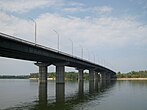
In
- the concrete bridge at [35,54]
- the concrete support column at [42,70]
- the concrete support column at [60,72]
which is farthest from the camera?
the concrete support column at [42,70]

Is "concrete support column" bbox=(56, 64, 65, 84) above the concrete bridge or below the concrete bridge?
below

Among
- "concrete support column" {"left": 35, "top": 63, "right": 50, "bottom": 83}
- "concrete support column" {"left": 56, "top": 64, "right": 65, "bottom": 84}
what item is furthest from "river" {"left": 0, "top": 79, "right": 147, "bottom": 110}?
"concrete support column" {"left": 35, "top": 63, "right": 50, "bottom": 83}

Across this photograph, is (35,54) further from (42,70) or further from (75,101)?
(42,70)

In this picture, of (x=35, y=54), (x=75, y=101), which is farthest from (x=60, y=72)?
(x=75, y=101)

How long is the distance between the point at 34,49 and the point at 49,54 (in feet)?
50.4

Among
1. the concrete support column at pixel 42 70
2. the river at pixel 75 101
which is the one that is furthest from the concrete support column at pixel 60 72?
the river at pixel 75 101

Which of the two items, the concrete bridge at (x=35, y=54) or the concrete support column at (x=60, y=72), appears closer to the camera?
the concrete bridge at (x=35, y=54)

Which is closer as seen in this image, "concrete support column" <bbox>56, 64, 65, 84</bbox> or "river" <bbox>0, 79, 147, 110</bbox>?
"river" <bbox>0, 79, 147, 110</bbox>

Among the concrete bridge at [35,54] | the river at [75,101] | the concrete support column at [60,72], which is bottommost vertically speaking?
the river at [75,101]

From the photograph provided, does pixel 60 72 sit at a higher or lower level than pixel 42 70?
lower

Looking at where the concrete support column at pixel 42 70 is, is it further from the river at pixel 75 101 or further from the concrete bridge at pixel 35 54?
the river at pixel 75 101

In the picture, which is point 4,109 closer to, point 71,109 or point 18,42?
point 71,109

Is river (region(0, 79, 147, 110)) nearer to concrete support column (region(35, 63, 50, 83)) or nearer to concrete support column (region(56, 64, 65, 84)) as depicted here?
concrete support column (region(56, 64, 65, 84))

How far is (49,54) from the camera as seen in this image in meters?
86.3
